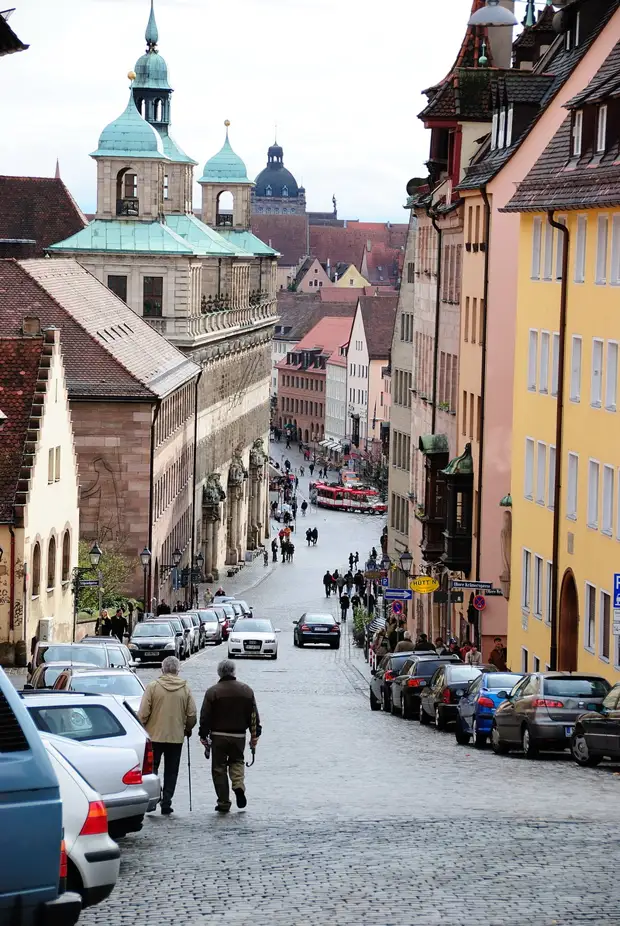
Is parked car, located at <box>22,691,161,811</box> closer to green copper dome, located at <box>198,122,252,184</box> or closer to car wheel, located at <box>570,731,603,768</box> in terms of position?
car wheel, located at <box>570,731,603,768</box>

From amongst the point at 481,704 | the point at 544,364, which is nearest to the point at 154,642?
the point at 544,364

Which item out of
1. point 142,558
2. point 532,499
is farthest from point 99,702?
point 142,558

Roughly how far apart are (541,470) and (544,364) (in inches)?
87.0

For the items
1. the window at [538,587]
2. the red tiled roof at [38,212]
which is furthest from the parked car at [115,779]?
the red tiled roof at [38,212]

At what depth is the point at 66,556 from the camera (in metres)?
59.9

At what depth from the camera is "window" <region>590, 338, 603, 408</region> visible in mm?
38719

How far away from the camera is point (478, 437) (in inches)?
2178

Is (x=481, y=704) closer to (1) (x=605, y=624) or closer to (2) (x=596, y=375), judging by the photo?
(1) (x=605, y=624)

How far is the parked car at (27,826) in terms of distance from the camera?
9.59 m

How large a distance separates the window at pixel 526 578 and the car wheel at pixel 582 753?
18.1m

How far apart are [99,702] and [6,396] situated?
3744 centimetres

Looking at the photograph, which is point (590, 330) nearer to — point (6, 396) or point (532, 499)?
point (532, 499)

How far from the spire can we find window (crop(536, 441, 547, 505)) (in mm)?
97299

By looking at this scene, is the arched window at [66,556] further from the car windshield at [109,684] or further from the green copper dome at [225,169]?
the green copper dome at [225,169]
